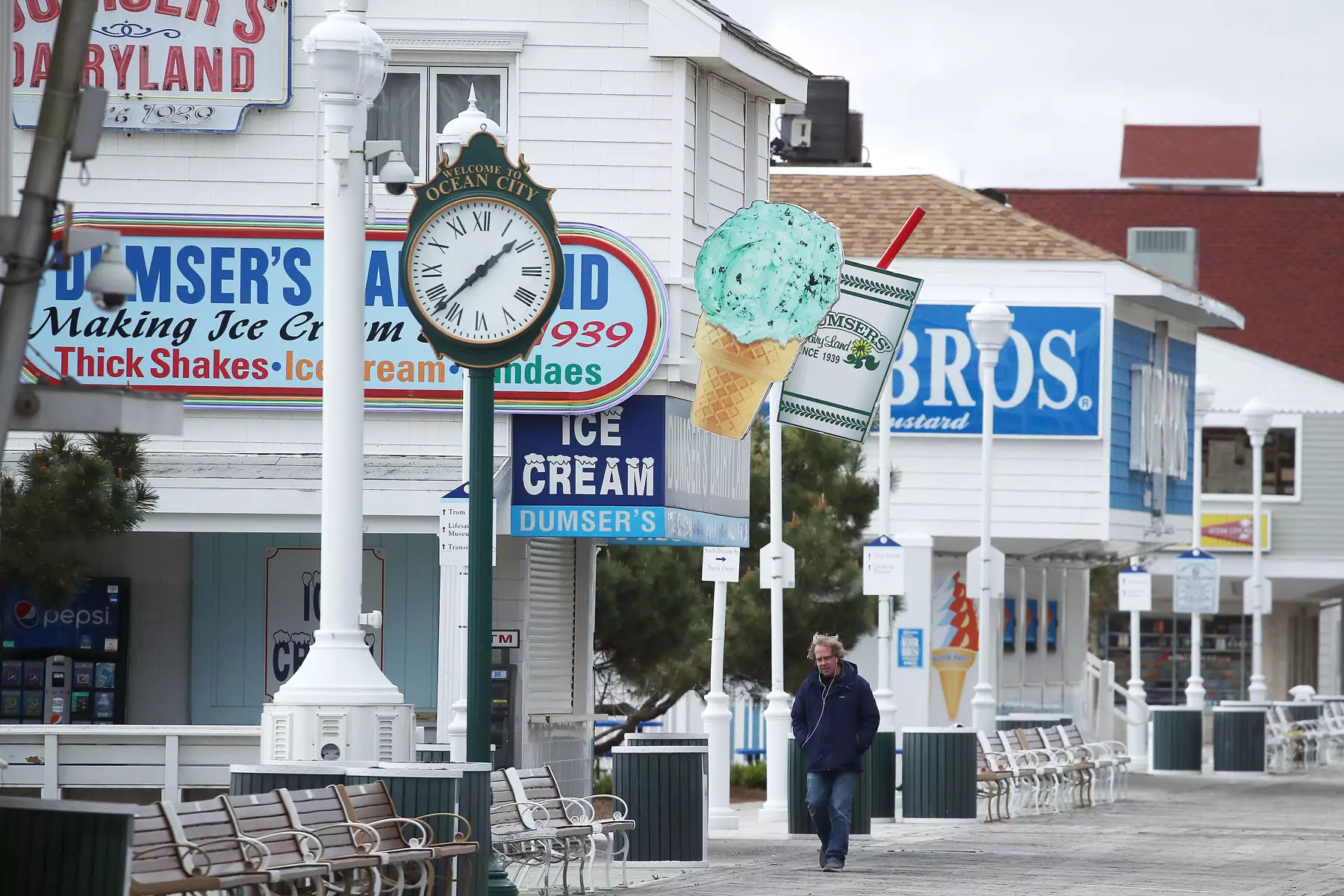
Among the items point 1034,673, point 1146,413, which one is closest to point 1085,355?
point 1146,413

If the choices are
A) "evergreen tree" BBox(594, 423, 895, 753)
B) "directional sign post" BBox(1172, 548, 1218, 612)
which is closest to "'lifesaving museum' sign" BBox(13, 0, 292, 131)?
"evergreen tree" BBox(594, 423, 895, 753)

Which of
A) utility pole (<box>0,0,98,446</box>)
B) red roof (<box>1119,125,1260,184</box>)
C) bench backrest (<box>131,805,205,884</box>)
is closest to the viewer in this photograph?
utility pole (<box>0,0,98,446</box>)

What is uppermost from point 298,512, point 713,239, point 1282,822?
point 713,239

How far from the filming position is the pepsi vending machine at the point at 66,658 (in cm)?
1783

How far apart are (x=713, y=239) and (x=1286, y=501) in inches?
1148

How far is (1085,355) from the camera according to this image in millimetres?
31422

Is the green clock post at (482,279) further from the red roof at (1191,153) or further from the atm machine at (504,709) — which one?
the red roof at (1191,153)

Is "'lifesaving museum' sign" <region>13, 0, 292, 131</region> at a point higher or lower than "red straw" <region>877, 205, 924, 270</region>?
higher

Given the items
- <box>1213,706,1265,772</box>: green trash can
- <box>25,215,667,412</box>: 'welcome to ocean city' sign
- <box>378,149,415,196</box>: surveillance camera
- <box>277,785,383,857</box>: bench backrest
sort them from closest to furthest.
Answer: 1. <box>277,785,383,857</box>: bench backrest
2. <box>378,149,415,196</box>: surveillance camera
3. <box>25,215,667,412</box>: 'welcome to ocean city' sign
4. <box>1213,706,1265,772</box>: green trash can

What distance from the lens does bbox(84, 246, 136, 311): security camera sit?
8641 millimetres

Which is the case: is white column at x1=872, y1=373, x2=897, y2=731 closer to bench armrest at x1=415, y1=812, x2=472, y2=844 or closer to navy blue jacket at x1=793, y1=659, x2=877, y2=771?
navy blue jacket at x1=793, y1=659, x2=877, y2=771

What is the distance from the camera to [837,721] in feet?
52.3

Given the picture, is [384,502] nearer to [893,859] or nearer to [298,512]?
[298,512]

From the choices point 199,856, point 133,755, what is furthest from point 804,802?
point 199,856
